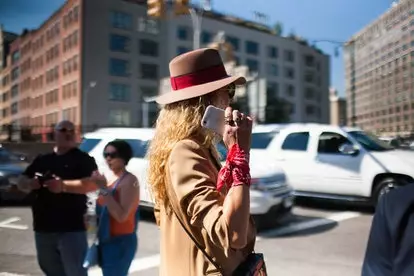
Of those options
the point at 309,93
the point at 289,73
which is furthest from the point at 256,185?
the point at 309,93

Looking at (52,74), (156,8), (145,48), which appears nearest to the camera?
(52,74)

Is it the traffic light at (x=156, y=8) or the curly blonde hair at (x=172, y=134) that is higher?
the traffic light at (x=156, y=8)

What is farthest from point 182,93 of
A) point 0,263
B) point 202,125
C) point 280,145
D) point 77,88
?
point 280,145

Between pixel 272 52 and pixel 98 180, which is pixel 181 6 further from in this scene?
pixel 272 52

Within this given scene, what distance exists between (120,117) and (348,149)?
1008 centimetres

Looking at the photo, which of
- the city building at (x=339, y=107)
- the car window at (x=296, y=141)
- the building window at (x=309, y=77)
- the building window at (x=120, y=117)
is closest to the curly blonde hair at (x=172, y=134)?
the car window at (x=296, y=141)

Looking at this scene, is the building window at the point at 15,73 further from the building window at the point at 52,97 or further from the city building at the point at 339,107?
the city building at the point at 339,107

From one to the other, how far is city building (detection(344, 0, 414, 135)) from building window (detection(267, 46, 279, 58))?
50478 mm

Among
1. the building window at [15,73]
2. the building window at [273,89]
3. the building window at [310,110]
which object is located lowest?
the building window at [15,73]

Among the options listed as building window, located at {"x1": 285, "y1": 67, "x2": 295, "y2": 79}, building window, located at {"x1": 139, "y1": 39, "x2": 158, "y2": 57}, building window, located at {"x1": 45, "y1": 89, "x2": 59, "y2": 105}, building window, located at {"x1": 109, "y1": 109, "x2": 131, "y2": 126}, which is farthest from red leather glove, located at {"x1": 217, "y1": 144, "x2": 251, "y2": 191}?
building window, located at {"x1": 285, "y1": 67, "x2": 295, "y2": 79}

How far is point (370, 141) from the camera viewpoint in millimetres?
7918

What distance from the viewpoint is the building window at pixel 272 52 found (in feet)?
184

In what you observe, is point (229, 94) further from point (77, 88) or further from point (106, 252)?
point (77, 88)

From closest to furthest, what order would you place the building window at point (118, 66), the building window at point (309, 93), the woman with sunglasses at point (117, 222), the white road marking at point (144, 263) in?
the woman with sunglasses at point (117, 222)
the white road marking at point (144, 263)
the building window at point (118, 66)
the building window at point (309, 93)
